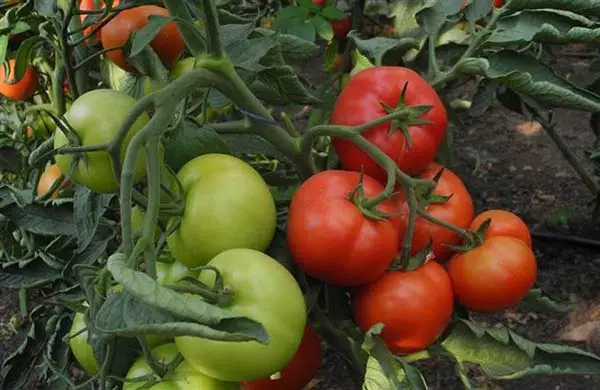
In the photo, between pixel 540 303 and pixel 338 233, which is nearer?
pixel 338 233

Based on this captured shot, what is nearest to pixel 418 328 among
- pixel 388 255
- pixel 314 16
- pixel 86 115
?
pixel 388 255

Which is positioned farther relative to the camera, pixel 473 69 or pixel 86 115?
pixel 473 69

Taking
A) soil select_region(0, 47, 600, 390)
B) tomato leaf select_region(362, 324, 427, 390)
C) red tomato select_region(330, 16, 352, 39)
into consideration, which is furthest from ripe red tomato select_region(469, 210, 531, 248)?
red tomato select_region(330, 16, 352, 39)

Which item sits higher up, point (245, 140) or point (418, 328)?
point (245, 140)

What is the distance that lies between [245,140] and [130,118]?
0.36m

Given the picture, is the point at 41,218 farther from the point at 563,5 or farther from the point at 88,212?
the point at 563,5

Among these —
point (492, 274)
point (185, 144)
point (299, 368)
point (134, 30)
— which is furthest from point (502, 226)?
point (134, 30)

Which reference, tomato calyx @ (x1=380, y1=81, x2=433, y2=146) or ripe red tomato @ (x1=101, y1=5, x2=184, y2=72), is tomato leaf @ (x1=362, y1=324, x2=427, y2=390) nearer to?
tomato calyx @ (x1=380, y1=81, x2=433, y2=146)

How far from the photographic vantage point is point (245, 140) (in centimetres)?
111

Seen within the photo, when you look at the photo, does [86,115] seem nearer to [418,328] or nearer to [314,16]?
[418,328]

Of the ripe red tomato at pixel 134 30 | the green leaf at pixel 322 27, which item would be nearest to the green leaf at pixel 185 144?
the ripe red tomato at pixel 134 30

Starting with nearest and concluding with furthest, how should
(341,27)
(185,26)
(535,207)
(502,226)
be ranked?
(185,26) < (502,226) < (341,27) < (535,207)

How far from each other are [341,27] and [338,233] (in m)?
1.07

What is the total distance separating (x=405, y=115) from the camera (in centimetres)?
95
